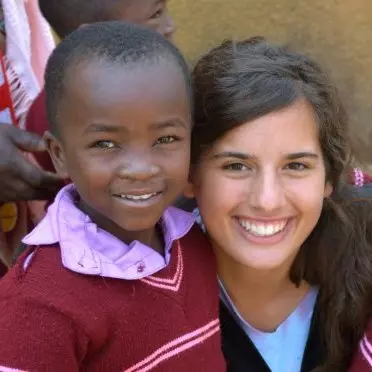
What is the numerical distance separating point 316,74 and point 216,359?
0.62 m

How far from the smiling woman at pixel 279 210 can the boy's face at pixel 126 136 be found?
212mm

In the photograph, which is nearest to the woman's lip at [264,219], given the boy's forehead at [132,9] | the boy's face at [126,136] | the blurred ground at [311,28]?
the boy's face at [126,136]

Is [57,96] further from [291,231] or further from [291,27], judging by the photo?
[291,27]

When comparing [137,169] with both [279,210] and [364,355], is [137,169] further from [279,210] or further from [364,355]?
[364,355]

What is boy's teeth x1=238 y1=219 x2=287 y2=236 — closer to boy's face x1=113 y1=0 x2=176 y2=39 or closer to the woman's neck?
the woman's neck

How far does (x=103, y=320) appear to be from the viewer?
1204 mm

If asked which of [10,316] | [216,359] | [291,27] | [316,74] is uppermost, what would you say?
[316,74]

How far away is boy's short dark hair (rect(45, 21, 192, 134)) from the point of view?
3.96ft

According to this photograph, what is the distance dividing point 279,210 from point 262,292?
1.07 feet

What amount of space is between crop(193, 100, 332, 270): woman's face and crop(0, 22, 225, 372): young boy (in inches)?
7.6

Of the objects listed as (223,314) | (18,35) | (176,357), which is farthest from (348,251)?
(18,35)

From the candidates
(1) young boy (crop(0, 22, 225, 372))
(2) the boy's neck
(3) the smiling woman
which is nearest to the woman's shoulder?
(3) the smiling woman

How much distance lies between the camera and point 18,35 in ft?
6.02

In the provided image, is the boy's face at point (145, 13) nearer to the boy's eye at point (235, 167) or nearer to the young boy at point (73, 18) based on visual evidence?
the young boy at point (73, 18)
